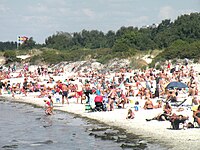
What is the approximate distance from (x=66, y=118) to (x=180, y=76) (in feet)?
43.7

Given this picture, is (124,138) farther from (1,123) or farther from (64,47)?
(64,47)

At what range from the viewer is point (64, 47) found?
273 feet

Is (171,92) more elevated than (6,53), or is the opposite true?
(6,53)

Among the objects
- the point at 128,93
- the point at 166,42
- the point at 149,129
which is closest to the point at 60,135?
the point at 149,129

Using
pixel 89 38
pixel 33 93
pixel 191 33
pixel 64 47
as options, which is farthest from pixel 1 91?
pixel 89 38

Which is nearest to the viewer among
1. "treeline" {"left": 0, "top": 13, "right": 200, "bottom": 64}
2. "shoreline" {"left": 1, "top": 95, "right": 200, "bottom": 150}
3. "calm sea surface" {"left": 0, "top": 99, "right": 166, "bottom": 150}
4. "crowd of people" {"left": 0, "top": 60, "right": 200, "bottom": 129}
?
"shoreline" {"left": 1, "top": 95, "right": 200, "bottom": 150}

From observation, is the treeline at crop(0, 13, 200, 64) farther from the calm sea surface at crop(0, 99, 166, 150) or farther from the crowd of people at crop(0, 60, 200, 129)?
the calm sea surface at crop(0, 99, 166, 150)

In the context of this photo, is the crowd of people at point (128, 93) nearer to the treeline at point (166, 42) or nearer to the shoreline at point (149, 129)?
the shoreline at point (149, 129)

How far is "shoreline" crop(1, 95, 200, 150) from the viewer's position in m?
13.8

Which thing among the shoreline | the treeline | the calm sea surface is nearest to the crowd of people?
the shoreline

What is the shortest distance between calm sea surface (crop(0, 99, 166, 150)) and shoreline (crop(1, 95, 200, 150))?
0.38m

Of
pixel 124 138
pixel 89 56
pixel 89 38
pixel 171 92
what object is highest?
pixel 89 38

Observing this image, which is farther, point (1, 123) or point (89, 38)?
point (89, 38)

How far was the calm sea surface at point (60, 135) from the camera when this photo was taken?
48.5ft
